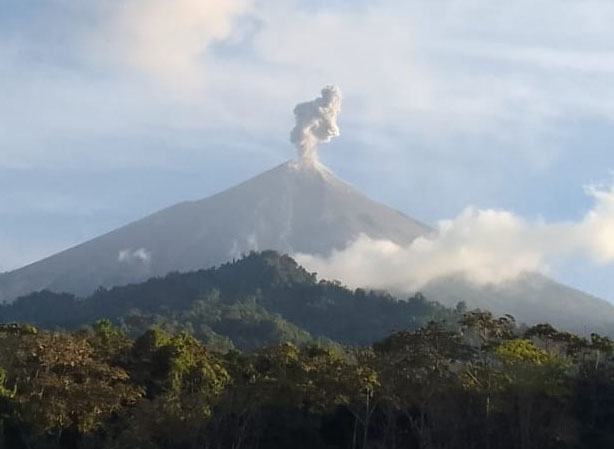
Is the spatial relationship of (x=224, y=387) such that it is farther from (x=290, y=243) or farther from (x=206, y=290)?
(x=290, y=243)

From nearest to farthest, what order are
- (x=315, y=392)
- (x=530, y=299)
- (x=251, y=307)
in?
1. (x=315, y=392)
2. (x=251, y=307)
3. (x=530, y=299)

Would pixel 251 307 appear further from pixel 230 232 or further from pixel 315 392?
pixel 315 392

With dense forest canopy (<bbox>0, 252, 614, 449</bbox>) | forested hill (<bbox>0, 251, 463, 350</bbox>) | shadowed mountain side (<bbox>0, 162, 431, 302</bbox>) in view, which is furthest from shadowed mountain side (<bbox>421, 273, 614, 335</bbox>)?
dense forest canopy (<bbox>0, 252, 614, 449</bbox>)

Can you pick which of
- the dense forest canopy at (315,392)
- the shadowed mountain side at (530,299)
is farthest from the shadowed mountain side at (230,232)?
the dense forest canopy at (315,392)

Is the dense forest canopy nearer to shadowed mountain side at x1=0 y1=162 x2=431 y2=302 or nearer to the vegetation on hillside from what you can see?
the vegetation on hillside

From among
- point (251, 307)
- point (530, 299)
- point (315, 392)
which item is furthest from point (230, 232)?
point (315, 392)

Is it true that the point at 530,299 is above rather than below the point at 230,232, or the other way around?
below

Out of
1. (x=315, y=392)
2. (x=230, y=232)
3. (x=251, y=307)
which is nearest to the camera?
(x=315, y=392)
